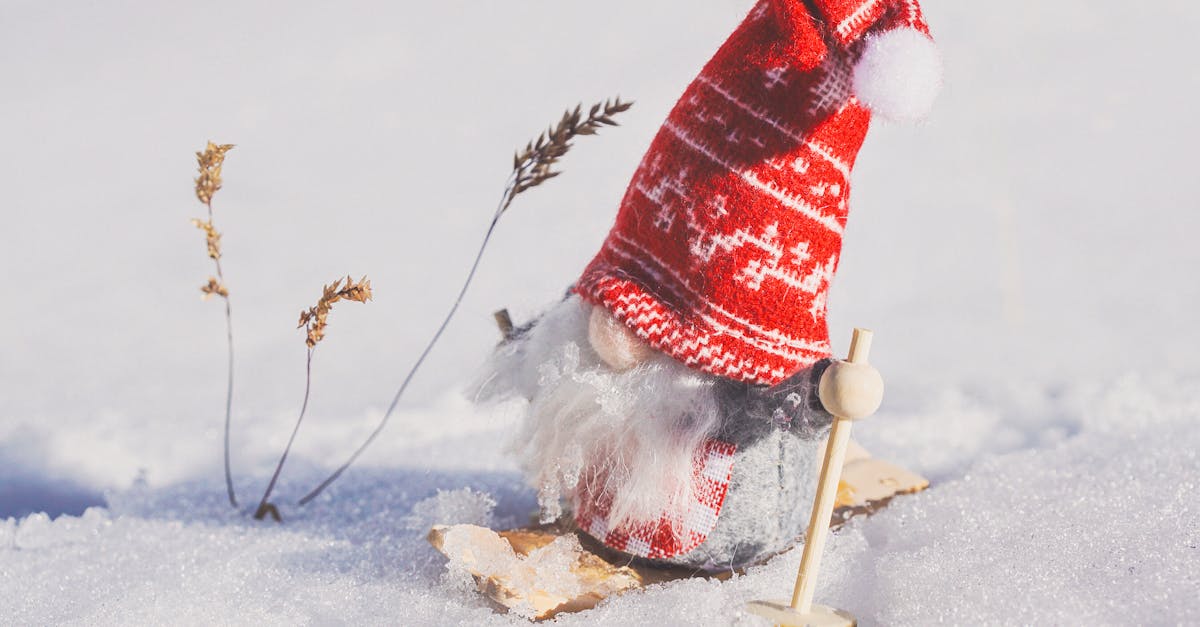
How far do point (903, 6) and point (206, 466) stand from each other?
3.96 ft

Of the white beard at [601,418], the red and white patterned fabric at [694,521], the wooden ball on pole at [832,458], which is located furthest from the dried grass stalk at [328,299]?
the wooden ball on pole at [832,458]

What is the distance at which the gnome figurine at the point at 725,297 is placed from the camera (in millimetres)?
894

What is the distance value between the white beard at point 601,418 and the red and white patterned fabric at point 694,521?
0.03ft

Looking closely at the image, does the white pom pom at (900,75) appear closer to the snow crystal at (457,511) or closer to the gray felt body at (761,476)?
the gray felt body at (761,476)

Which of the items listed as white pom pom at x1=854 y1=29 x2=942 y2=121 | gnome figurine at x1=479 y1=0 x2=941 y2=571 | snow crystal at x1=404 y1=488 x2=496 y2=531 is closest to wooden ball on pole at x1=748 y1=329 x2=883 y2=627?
gnome figurine at x1=479 y1=0 x2=941 y2=571

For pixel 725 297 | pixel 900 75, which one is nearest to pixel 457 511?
pixel 725 297

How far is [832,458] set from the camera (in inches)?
33.5

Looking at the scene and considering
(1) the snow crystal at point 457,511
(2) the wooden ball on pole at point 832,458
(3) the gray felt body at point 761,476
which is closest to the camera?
(2) the wooden ball on pole at point 832,458

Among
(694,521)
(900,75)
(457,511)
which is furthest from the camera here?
(457,511)

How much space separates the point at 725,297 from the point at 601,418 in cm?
18

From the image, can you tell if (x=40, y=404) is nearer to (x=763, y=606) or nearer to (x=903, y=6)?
(x=763, y=606)

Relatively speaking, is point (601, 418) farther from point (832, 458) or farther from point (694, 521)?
point (832, 458)

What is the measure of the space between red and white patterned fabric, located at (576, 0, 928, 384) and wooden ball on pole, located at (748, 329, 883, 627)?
0.33 ft

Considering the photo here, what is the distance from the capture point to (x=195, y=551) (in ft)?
3.70
